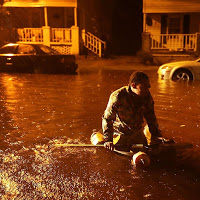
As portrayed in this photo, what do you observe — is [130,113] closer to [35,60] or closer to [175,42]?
[35,60]

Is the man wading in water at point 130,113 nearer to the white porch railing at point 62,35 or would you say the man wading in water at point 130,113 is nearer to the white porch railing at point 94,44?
the white porch railing at point 94,44

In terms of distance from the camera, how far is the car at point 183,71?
12016mm

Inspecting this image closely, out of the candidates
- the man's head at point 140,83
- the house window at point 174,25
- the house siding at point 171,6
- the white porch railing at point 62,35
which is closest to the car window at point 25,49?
the white porch railing at point 62,35

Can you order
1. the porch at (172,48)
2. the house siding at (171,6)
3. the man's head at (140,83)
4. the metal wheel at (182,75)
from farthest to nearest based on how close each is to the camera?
1. the house siding at (171,6)
2. the porch at (172,48)
3. the metal wheel at (182,75)
4. the man's head at (140,83)

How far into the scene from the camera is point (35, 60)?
574 inches

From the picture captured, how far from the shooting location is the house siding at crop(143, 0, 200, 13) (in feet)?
63.7

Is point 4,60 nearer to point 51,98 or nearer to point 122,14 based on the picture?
point 51,98

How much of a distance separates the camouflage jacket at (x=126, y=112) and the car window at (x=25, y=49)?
433 inches

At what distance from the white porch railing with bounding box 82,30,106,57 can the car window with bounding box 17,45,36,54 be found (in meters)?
6.96

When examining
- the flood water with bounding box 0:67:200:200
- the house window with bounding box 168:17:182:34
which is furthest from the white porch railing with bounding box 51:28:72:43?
the flood water with bounding box 0:67:200:200

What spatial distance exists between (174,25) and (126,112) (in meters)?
18.2

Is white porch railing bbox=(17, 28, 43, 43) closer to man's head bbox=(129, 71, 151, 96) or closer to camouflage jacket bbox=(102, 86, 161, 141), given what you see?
camouflage jacket bbox=(102, 86, 161, 141)

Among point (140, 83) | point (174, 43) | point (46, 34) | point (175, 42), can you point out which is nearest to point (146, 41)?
point (175, 42)

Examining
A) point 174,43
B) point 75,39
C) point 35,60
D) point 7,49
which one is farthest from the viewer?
point 75,39
